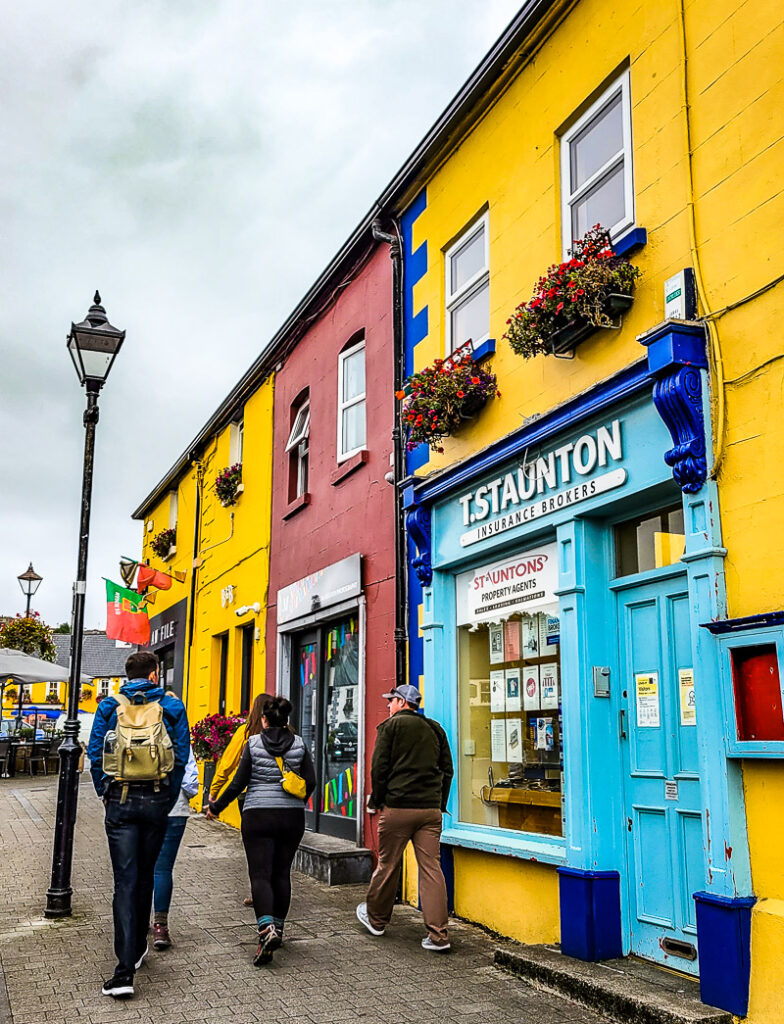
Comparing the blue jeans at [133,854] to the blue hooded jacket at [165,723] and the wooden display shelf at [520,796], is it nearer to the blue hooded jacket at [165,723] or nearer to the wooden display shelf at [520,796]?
the blue hooded jacket at [165,723]

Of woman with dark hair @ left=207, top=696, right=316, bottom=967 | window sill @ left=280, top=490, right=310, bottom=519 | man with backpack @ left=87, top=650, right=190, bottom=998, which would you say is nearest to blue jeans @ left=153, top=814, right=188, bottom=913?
woman with dark hair @ left=207, top=696, right=316, bottom=967

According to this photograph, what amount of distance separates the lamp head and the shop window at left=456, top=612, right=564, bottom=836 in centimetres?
418

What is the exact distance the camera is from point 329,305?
40.6 feet

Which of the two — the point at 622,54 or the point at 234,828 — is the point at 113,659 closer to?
the point at 234,828

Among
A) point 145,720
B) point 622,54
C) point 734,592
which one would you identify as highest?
point 622,54

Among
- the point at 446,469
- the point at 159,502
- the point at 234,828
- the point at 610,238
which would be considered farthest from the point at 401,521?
the point at 159,502

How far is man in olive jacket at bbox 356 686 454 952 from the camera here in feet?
23.9

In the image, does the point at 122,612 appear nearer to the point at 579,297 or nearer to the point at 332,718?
the point at 332,718

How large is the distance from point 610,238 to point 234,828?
1014 cm

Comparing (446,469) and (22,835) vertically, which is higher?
(446,469)

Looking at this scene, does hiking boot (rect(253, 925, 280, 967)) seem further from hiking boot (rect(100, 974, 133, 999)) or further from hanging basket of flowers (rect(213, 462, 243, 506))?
hanging basket of flowers (rect(213, 462, 243, 506))

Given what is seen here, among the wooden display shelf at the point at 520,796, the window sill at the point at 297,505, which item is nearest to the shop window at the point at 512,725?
the wooden display shelf at the point at 520,796

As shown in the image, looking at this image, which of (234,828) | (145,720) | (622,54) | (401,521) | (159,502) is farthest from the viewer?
(159,502)

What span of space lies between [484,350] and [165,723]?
3.89 meters
